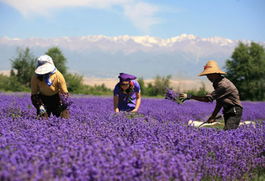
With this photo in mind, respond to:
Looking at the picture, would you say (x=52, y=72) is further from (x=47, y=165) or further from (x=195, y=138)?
(x=47, y=165)

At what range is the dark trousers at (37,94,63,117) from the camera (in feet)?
17.7

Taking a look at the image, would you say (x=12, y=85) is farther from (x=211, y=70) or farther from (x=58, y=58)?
(x=211, y=70)

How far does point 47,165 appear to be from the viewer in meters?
2.55

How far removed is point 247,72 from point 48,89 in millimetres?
32938

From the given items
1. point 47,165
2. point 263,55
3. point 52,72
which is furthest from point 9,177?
point 263,55

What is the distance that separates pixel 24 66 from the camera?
38.4 metres

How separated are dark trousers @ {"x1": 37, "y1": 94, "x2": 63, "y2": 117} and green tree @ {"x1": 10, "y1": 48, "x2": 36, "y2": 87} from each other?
32.9 meters

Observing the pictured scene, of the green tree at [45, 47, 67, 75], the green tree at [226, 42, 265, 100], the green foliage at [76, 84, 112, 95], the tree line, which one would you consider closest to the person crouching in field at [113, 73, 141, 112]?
the green foliage at [76, 84, 112, 95]

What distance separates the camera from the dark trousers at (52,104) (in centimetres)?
538

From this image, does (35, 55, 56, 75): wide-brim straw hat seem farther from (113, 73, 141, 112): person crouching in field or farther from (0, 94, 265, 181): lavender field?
(113, 73, 141, 112): person crouching in field

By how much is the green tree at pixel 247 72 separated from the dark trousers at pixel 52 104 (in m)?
31.6

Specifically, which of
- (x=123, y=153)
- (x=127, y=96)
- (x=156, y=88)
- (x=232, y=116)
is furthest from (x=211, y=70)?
(x=156, y=88)

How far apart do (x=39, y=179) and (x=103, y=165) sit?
46cm

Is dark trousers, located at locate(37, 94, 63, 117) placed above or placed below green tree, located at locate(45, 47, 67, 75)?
below
